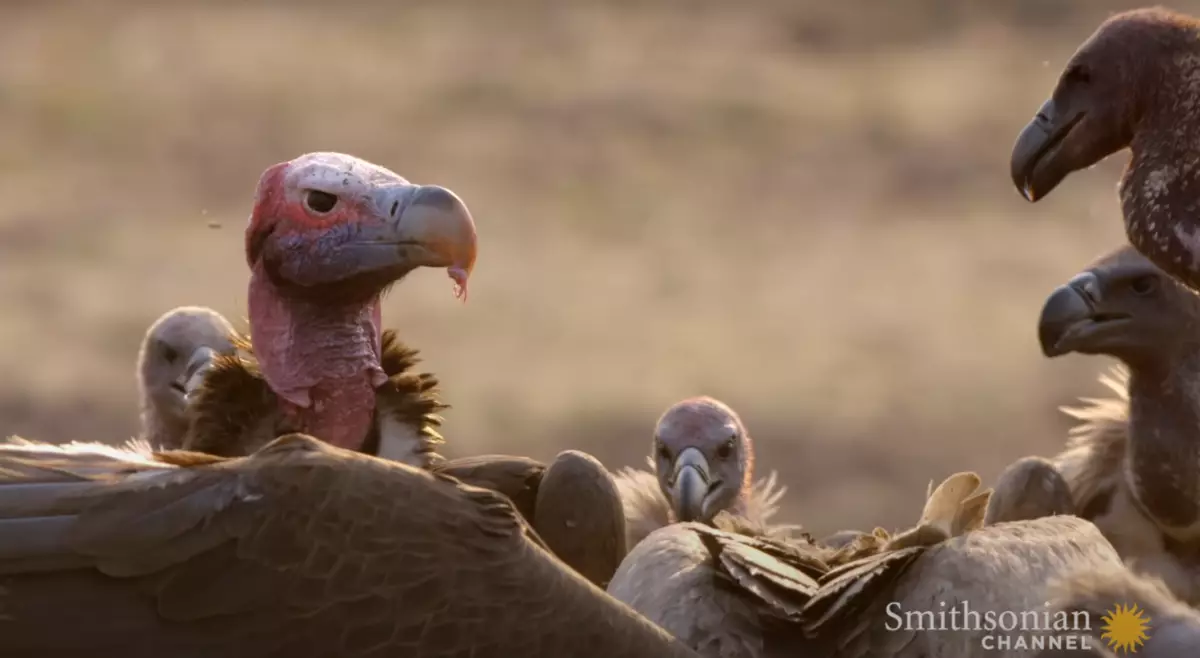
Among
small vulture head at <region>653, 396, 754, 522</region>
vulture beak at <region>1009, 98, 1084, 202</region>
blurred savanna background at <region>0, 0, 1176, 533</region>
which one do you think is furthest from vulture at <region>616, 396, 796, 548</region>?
blurred savanna background at <region>0, 0, 1176, 533</region>


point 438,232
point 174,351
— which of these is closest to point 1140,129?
point 438,232

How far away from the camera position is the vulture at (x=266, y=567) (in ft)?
12.2

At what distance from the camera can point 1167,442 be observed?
6070 mm

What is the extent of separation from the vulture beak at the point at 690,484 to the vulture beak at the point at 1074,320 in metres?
1.02

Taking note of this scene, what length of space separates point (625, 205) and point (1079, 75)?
11108 millimetres

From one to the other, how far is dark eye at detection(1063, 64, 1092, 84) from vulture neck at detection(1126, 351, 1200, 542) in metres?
1.08

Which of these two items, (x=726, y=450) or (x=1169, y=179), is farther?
(x=726, y=450)

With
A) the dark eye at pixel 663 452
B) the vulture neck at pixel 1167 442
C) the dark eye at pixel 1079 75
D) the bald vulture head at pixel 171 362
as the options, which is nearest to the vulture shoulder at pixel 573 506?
the dark eye at pixel 663 452

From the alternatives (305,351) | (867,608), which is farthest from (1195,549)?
(305,351)

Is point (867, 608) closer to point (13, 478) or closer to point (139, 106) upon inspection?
point (13, 478)

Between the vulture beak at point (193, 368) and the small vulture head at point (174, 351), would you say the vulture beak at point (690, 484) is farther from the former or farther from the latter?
the small vulture head at point (174, 351)

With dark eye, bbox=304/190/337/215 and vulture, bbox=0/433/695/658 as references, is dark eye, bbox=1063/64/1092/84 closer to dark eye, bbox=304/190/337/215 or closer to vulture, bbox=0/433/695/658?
dark eye, bbox=304/190/337/215

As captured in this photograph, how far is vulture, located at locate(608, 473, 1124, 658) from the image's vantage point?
420 cm

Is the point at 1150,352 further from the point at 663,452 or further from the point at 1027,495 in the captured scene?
the point at 663,452
